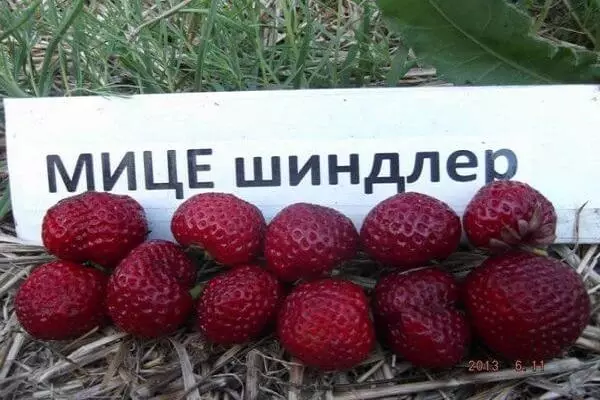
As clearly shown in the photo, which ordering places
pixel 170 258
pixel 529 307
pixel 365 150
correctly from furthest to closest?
pixel 365 150
pixel 170 258
pixel 529 307

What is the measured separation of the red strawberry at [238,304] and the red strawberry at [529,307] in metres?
0.25

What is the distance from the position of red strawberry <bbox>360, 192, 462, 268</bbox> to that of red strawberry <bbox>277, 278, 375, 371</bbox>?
0.25 feet

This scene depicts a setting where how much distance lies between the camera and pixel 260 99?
0.99 m

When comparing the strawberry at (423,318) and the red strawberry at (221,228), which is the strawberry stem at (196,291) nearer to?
the red strawberry at (221,228)

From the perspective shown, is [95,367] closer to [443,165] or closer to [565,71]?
[443,165]

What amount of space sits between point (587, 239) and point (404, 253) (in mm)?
304

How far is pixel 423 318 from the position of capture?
0.80 m

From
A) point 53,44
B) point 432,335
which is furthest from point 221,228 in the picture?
point 53,44

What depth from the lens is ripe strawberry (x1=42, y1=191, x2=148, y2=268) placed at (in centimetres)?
89

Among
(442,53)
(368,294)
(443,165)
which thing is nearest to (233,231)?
(368,294)

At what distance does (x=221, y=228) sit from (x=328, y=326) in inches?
7.5

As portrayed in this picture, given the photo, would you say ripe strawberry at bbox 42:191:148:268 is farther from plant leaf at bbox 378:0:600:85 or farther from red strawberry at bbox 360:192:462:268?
plant leaf at bbox 378:0:600:85

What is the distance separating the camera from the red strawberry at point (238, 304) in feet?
2.72

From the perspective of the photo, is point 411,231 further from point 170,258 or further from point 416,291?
point 170,258
